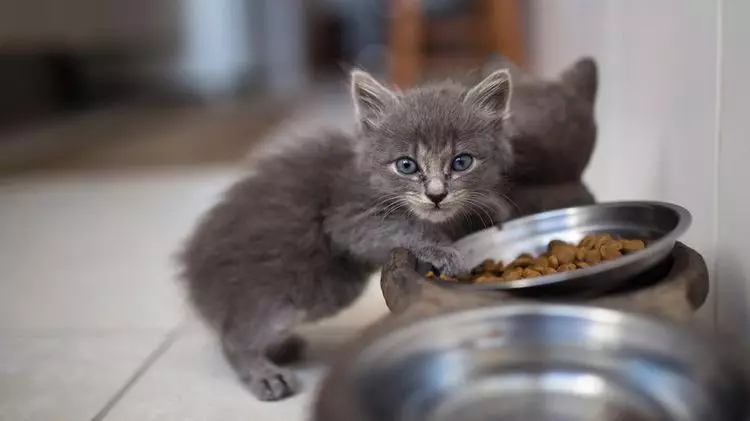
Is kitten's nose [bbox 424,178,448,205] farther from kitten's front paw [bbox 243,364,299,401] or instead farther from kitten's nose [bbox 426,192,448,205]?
kitten's front paw [bbox 243,364,299,401]

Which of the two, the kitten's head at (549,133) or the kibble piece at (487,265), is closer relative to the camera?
the kibble piece at (487,265)

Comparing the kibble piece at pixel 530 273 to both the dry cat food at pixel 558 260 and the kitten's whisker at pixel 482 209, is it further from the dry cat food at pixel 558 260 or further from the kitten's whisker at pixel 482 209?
the kitten's whisker at pixel 482 209

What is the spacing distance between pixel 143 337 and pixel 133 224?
934 millimetres

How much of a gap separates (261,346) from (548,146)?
1.87 ft

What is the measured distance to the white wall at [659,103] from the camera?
3.66ft

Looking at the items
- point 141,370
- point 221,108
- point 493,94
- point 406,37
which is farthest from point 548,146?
point 221,108

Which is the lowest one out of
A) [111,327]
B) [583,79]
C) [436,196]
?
[111,327]

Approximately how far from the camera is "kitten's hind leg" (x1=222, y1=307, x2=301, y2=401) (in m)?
→ 1.14

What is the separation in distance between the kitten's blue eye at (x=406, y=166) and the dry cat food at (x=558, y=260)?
0.17 meters

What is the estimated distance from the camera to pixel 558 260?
1024 mm

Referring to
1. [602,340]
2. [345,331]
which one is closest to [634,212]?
[602,340]

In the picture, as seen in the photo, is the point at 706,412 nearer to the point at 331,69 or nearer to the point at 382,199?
the point at 382,199

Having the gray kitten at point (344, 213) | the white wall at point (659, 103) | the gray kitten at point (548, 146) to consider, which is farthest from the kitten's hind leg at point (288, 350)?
the white wall at point (659, 103)

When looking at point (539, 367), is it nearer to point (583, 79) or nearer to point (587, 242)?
point (587, 242)
